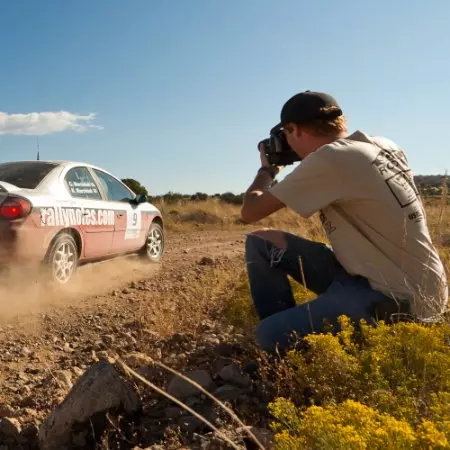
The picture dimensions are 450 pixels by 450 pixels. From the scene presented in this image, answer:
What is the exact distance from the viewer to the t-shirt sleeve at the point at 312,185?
290 centimetres

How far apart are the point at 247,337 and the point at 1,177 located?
3.46 m

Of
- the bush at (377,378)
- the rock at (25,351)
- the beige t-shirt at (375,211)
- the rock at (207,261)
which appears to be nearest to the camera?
the bush at (377,378)

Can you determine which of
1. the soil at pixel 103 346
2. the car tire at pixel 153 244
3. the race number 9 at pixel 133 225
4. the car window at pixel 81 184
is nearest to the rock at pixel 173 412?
the soil at pixel 103 346

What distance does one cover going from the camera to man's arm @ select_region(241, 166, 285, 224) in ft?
10.4

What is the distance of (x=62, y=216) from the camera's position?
6.01 m

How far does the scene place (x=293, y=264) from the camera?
3473 mm

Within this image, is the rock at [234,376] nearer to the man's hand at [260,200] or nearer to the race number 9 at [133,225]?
the man's hand at [260,200]

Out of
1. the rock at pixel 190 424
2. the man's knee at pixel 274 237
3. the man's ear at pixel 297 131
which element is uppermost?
the man's ear at pixel 297 131

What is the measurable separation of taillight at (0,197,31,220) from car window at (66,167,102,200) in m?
0.87

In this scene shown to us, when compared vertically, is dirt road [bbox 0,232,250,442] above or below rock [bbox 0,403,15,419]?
above

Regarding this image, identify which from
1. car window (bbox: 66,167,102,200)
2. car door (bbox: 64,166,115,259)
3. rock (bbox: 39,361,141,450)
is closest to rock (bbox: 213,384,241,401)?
rock (bbox: 39,361,141,450)

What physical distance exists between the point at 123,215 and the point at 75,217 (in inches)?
53.3

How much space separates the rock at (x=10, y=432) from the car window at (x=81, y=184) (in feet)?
Answer: 12.1

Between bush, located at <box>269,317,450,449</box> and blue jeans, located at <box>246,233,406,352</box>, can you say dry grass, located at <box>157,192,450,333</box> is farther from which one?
bush, located at <box>269,317,450,449</box>
